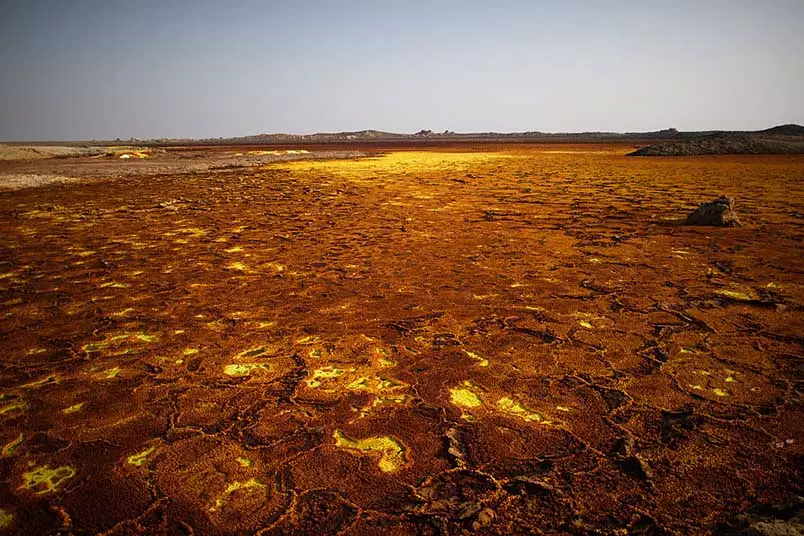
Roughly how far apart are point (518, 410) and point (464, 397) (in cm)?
29

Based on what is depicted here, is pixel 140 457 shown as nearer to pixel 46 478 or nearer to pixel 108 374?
pixel 46 478

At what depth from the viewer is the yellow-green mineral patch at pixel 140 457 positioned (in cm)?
192

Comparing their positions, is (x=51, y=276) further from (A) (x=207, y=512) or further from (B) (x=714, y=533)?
(B) (x=714, y=533)

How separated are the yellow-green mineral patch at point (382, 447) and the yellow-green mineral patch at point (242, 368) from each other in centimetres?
85

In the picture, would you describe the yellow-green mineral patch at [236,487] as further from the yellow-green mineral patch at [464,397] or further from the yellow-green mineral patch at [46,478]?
the yellow-green mineral patch at [464,397]

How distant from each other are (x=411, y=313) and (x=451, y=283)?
841mm

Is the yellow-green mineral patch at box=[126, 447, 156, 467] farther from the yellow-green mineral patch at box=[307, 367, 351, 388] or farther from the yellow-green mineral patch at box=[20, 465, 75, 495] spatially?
the yellow-green mineral patch at box=[307, 367, 351, 388]

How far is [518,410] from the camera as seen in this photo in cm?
225

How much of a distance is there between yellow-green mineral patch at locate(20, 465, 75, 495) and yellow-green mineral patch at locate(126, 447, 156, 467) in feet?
0.70

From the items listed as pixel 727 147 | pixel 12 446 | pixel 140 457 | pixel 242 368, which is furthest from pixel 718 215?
pixel 727 147

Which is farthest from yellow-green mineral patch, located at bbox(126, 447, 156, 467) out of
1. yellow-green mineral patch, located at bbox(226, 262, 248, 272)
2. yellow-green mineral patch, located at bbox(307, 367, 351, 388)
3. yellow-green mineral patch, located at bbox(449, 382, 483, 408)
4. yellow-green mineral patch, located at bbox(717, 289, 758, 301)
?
yellow-green mineral patch, located at bbox(717, 289, 758, 301)

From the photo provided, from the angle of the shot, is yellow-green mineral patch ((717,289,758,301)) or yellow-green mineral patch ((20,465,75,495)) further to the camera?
yellow-green mineral patch ((717,289,758,301))

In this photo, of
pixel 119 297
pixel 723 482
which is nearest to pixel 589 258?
pixel 723 482

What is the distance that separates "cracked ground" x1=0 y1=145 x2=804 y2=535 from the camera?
1666 millimetres
